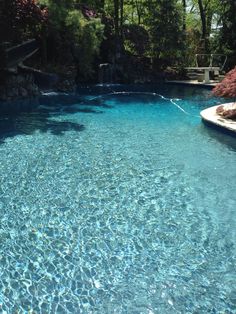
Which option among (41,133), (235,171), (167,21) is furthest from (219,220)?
(167,21)

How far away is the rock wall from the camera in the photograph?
1756 cm

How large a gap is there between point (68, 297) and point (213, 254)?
242cm

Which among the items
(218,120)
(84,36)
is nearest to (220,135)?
(218,120)

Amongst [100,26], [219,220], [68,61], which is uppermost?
[100,26]

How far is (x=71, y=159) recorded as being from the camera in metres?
10.8

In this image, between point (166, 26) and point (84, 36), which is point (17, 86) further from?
point (166, 26)

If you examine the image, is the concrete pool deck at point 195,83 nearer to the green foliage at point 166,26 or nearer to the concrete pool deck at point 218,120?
the green foliage at point 166,26

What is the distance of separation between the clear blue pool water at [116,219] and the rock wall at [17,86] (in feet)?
12.1

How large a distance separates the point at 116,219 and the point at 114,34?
64.9 feet

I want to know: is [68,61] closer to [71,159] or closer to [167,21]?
[167,21]

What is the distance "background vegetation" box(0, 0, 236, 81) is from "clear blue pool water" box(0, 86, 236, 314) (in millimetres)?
8014

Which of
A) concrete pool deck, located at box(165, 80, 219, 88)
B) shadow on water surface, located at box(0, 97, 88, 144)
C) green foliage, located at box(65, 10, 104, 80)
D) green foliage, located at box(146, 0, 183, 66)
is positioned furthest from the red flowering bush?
green foliage, located at box(146, 0, 183, 66)

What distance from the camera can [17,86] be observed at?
59.3ft

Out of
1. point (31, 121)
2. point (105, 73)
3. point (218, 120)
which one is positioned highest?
point (105, 73)
